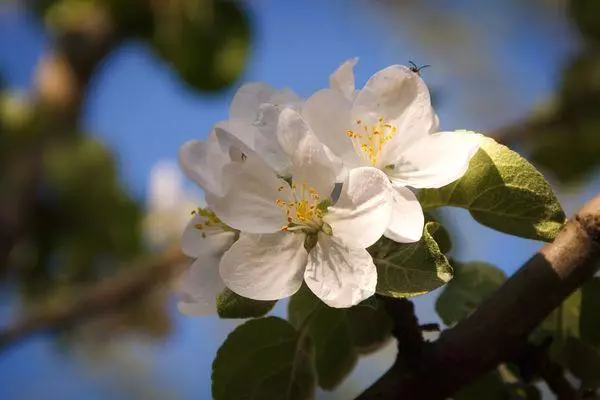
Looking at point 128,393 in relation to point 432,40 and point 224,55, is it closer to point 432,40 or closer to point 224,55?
point 224,55

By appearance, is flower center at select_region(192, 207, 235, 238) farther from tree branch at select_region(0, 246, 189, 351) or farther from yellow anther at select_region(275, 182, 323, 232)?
tree branch at select_region(0, 246, 189, 351)

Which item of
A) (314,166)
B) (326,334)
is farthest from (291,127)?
(326,334)

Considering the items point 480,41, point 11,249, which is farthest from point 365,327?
point 480,41

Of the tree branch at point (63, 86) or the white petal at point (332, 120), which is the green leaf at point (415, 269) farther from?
the tree branch at point (63, 86)

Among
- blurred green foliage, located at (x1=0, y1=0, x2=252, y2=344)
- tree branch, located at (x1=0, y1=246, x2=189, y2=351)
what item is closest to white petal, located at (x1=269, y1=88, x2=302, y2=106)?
tree branch, located at (x1=0, y1=246, x2=189, y2=351)

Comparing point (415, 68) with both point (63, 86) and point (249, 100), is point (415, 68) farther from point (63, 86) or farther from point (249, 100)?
point (63, 86)

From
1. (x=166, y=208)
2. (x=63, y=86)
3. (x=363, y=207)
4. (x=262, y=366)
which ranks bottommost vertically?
(x=166, y=208)

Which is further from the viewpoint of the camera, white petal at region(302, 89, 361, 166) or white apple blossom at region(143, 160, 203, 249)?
white apple blossom at region(143, 160, 203, 249)
